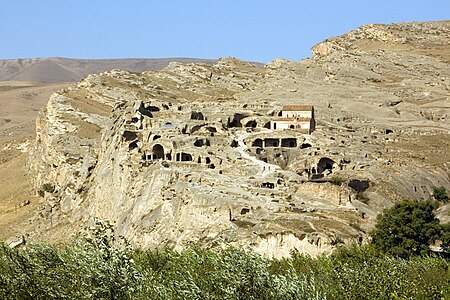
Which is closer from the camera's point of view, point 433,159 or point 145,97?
point 433,159

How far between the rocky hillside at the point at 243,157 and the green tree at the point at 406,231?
1480 millimetres

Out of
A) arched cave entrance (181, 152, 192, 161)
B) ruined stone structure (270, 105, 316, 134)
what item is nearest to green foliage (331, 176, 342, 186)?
arched cave entrance (181, 152, 192, 161)

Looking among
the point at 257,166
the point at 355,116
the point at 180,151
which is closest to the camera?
the point at 257,166

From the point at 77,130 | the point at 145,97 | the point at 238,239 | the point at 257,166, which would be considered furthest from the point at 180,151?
the point at 145,97

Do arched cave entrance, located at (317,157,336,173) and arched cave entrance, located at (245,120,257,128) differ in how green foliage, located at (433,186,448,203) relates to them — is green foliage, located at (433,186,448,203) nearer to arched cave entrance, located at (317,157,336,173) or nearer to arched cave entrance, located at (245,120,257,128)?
arched cave entrance, located at (317,157,336,173)

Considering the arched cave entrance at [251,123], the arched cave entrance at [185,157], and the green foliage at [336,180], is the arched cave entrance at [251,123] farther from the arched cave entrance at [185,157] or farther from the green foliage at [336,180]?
the green foliage at [336,180]

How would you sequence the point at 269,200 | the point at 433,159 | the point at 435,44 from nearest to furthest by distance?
the point at 269,200, the point at 433,159, the point at 435,44

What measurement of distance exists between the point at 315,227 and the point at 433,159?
2836cm

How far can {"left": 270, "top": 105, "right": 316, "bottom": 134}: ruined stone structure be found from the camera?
7238 cm

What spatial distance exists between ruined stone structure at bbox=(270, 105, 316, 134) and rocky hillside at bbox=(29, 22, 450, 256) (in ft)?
5.39

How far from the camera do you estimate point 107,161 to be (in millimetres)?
68375

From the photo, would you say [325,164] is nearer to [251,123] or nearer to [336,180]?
[336,180]

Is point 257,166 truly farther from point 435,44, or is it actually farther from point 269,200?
point 435,44

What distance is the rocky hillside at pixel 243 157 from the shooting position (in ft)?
150
